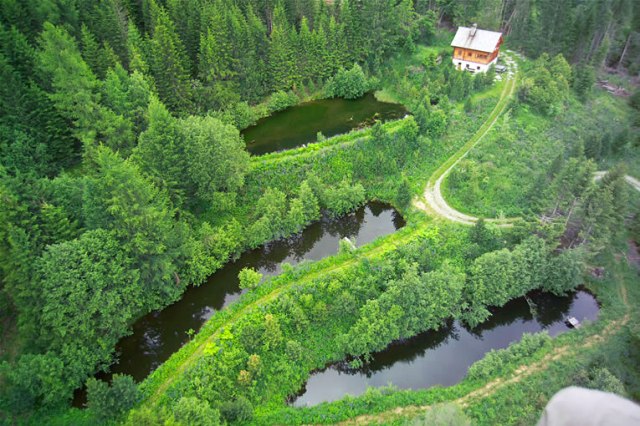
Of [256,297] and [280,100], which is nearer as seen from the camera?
[256,297]

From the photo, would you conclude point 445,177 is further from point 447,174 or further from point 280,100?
point 280,100

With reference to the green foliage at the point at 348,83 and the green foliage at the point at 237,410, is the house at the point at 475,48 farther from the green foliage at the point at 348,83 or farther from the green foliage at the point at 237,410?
the green foliage at the point at 237,410

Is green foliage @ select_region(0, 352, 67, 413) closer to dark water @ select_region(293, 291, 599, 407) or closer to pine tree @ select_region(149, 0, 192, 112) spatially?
dark water @ select_region(293, 291, 599, 407)

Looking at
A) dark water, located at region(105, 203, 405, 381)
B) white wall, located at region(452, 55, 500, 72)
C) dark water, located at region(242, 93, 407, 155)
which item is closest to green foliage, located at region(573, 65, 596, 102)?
white wall, located at region(452, 55, 500, 72)

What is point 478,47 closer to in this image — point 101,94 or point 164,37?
point 164,37

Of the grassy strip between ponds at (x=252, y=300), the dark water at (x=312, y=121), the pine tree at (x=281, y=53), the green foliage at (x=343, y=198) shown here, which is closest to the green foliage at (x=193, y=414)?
the grassy strip between ponds at (x=252, y=300)

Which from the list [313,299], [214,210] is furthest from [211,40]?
[313,299]

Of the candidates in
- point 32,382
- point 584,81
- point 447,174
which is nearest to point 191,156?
point 32,382
